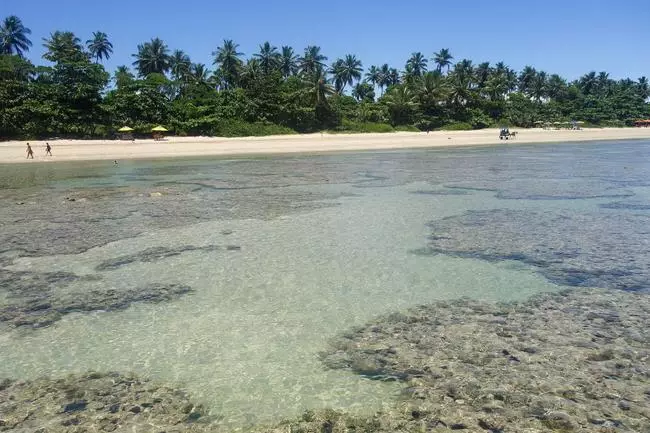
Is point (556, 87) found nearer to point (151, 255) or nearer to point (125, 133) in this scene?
point (125, 133)

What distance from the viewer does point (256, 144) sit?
1966 inches

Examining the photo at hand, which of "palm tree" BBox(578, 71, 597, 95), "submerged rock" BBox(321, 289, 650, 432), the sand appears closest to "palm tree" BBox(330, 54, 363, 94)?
the sand

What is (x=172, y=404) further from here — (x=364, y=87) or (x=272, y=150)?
(x=364, y=87)

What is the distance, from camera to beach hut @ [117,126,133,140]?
48.2 metres

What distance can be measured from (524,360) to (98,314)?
558 centimetres

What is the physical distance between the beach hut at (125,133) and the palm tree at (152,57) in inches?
1346

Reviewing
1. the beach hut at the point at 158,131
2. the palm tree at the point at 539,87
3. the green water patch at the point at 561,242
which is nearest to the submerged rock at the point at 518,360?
the green water patch at the point at 561,242

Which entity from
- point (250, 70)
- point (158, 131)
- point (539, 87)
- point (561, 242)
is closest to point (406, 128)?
point (250, 70)

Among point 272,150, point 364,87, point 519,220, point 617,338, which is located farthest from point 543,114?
point 617,338

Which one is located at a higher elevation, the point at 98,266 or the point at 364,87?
the point at 364,87

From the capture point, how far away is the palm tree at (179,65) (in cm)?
7712

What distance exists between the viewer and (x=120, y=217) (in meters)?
14.0

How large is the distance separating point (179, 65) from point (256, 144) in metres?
36.0

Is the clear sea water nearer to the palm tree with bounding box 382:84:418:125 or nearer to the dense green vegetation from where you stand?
the dense green vegetation
